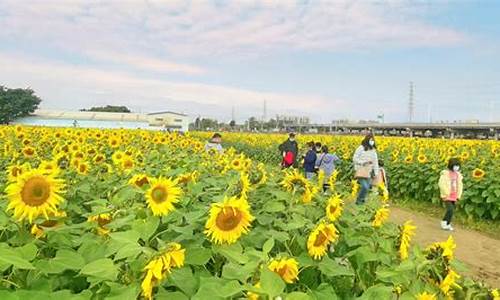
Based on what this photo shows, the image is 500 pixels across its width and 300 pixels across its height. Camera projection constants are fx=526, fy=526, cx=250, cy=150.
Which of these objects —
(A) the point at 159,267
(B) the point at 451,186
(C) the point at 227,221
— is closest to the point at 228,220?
(C) the point at 227,221

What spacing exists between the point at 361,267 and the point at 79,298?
119 cm

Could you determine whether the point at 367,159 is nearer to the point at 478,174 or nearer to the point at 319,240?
the point at 478,174

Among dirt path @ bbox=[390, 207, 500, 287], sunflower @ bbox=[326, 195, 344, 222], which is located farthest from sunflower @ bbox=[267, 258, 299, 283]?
dirt path @ bbox=[390, 207, 500, 287]

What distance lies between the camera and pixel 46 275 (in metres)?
1.52

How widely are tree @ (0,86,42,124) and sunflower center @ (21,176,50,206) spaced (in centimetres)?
5382

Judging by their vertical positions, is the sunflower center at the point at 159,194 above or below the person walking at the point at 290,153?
above

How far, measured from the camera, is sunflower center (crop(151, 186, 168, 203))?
1808 millimetres

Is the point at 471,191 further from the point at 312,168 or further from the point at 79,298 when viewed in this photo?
the point at 79,298

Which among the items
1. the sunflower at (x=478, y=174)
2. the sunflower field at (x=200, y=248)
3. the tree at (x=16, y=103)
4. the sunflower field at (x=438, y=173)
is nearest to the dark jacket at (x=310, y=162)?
the sunflower field at (x=438, y=173)

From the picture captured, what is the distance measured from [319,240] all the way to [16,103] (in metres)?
61.9

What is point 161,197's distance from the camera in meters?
1.81

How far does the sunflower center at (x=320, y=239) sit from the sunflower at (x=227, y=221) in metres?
0.33

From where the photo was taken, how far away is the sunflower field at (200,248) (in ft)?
4.51

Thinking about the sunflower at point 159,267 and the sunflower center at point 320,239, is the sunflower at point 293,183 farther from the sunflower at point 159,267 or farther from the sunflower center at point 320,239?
the sunflower at point 159,267
